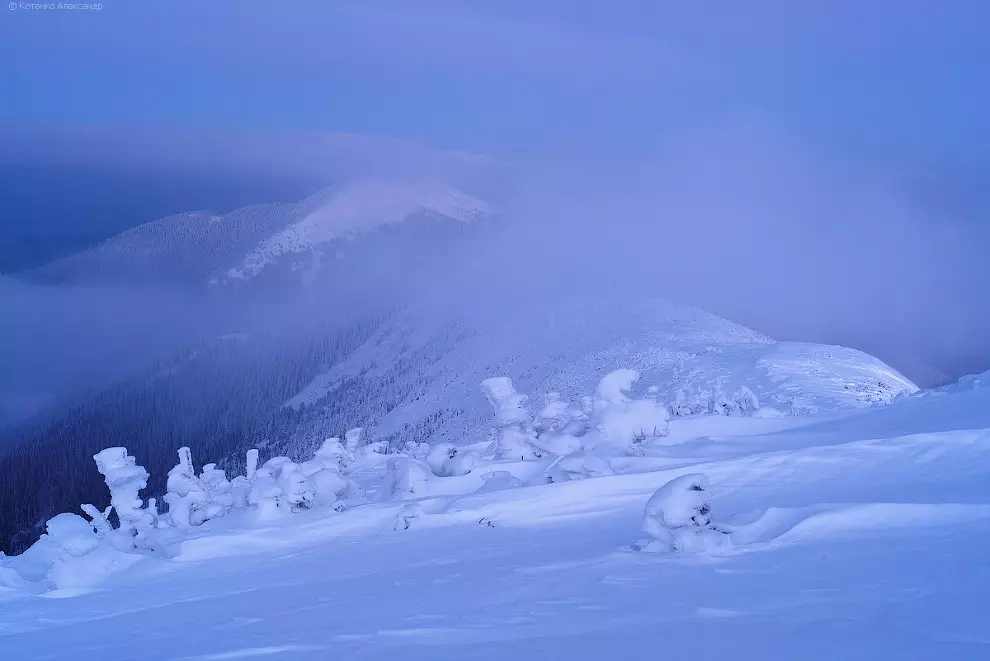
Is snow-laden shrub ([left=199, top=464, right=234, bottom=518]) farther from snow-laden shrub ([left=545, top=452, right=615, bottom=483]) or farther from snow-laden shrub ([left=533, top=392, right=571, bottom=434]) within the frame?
snow-laden shrub ([left=545, top=452, right=615, bottom=483])

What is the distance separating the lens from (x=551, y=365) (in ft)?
312

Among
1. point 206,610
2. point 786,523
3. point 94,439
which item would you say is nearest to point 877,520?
point 786,523

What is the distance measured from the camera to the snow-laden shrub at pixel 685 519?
830 cm

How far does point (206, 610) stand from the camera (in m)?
8.88

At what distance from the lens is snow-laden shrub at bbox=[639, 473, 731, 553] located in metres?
8.30

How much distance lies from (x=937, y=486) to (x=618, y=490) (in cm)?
432

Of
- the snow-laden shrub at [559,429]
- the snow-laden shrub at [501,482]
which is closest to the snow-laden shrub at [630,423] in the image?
the snow-laden shrub at [559,429]

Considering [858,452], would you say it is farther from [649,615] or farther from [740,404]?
[740,404]

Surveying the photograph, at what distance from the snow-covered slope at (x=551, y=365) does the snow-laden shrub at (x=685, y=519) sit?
16.9 m

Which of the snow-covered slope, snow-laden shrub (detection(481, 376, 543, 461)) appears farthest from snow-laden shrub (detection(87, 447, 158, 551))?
the snow-covered slope

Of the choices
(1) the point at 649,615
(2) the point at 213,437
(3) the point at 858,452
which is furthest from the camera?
(2) the point at 213,437

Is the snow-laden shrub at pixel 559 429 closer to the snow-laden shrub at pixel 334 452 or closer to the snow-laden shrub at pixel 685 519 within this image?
the snow-laden shrub at pixel 334 452

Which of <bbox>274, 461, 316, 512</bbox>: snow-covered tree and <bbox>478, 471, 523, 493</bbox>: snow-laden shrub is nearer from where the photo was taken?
<bbox>274, 461, 316, 512</bbox>: snow-covered tree

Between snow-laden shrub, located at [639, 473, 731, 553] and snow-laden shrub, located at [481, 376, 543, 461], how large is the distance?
8391 mm
